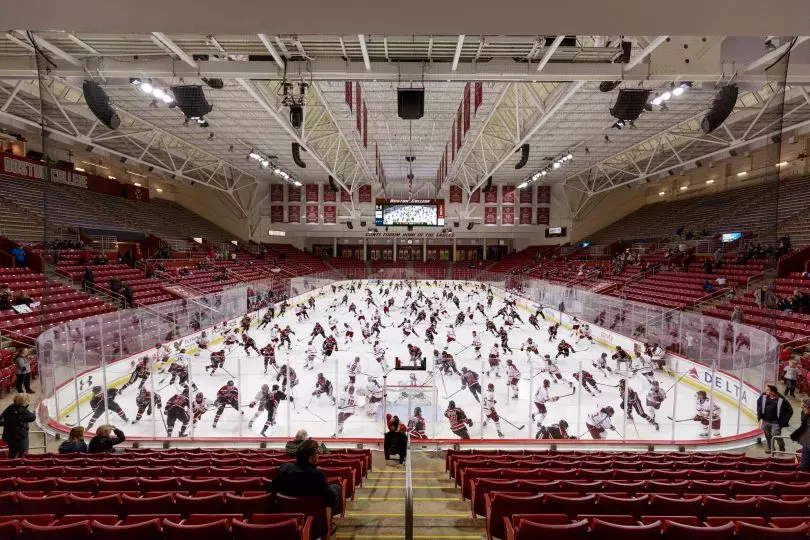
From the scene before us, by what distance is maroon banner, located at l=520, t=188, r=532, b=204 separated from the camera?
46.1 meters

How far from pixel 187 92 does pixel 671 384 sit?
15.5 m

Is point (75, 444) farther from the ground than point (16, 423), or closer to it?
closer to it

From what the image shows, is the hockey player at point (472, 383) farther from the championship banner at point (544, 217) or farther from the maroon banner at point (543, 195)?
the maroon banner at point (543, 195)

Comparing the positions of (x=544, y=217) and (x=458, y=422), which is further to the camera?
(x=544, y=217)

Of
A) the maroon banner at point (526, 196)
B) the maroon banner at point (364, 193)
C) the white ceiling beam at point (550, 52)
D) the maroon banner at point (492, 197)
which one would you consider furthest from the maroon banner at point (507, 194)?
the white ceiling beam at point (550, 52)

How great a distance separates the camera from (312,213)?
4600 cm

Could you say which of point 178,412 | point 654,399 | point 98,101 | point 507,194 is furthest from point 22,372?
point 507,194

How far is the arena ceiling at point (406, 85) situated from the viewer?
35.0 feet

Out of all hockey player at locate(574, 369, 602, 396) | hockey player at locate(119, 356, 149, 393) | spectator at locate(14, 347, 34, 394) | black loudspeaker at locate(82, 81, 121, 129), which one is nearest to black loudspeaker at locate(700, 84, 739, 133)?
hockey player at locate(574, 369, 602, 396)

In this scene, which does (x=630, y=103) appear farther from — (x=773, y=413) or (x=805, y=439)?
(x=805, y=439)

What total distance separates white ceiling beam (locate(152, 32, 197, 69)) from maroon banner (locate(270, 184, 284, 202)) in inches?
1408

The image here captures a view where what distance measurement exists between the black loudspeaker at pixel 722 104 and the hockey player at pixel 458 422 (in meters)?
10.8

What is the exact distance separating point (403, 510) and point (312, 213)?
143ft

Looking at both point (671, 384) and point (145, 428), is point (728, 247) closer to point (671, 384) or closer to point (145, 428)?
point (671, 384)
